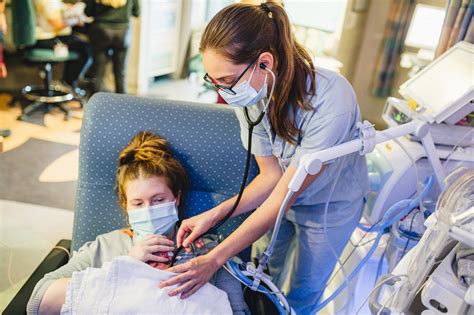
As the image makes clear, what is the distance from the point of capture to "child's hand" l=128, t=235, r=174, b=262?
1.19 meters

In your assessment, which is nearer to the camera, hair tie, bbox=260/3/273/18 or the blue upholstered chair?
hair tie, bbox=260/3/273/18

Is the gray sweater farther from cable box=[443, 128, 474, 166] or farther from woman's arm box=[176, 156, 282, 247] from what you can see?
cable box=[443, 128, 474, 166]

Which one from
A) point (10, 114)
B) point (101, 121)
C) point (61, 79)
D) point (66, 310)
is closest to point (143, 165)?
point (101, 121)

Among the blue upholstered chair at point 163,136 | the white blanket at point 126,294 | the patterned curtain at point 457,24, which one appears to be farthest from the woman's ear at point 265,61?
the patterned curtain at point 457,24

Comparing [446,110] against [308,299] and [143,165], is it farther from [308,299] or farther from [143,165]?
[143,165]

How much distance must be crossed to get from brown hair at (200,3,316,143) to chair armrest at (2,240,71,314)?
76cm

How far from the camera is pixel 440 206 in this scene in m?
0.83

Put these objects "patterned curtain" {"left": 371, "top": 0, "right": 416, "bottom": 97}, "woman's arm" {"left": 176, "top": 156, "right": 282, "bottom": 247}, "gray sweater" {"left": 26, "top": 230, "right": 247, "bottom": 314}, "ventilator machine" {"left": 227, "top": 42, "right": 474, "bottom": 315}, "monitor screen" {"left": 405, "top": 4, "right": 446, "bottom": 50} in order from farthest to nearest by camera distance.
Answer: "patterned curtain" {"left": 371, "top": 0, "right": 416, "bottom": 97}, "monitor screen" {"left": 405, "top": 4, "right": 446, "bottom": 50}, "woman's arm" {"left": 176, "top": 156, "right": 282, "bottom": 247}, "gray sweater" {"left": 26, "top": 230, "right": 247, "bottom": 314}, "ventilator machine" {"left": 227, "top": 42, "right": 474, "bottom": 315}

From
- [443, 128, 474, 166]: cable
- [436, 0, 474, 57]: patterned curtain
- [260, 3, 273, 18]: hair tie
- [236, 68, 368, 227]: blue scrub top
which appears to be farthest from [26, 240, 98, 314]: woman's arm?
[436, 0, 474, 57]: patterned curtain

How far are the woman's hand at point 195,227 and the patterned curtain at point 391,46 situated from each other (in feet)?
9.63

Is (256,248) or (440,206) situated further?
(256,248)

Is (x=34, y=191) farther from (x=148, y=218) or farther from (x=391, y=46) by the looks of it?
(x=391, y=46)

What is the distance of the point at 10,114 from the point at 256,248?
2703 mm

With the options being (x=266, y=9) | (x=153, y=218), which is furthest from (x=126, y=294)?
(x=266, y=9)
